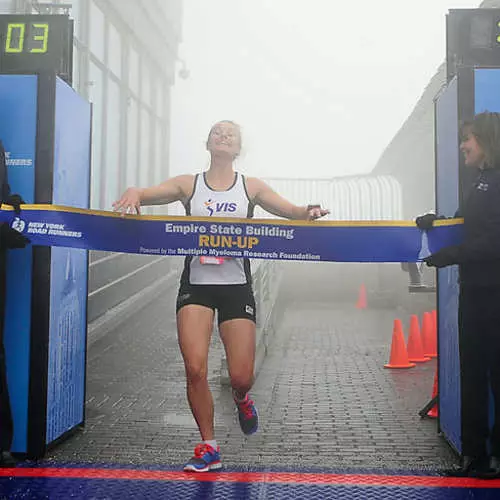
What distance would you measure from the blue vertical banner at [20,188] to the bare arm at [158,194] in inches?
30.0

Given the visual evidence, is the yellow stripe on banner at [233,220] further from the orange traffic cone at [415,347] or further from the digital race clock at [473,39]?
the orange traffic cone at [415,347]

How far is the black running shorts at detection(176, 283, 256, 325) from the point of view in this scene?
4461mm

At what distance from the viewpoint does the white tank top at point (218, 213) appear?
14.7 feet

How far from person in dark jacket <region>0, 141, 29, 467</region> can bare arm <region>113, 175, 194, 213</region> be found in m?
0.62

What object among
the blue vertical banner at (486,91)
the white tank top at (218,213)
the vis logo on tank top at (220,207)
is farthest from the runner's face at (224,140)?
the blue vertical banner at (486,91)

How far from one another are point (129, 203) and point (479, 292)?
7.07ft

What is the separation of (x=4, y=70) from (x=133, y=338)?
6.68 m

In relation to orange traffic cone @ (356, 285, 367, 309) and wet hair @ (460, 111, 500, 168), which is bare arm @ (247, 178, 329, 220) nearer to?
wet hair @ (460, 111, 500, 168)

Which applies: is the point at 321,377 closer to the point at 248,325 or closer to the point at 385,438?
the point at 385,438

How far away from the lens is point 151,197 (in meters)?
4.54

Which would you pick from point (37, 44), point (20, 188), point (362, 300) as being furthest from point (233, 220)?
point (362, 300)

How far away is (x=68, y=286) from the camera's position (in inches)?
202

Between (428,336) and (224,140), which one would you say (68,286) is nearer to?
(224,140)

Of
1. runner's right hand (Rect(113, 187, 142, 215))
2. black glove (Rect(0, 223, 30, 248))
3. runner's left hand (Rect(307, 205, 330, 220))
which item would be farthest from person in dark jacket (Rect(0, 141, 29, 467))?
runner's left hand (Rect(307, 205, 330, 220))
